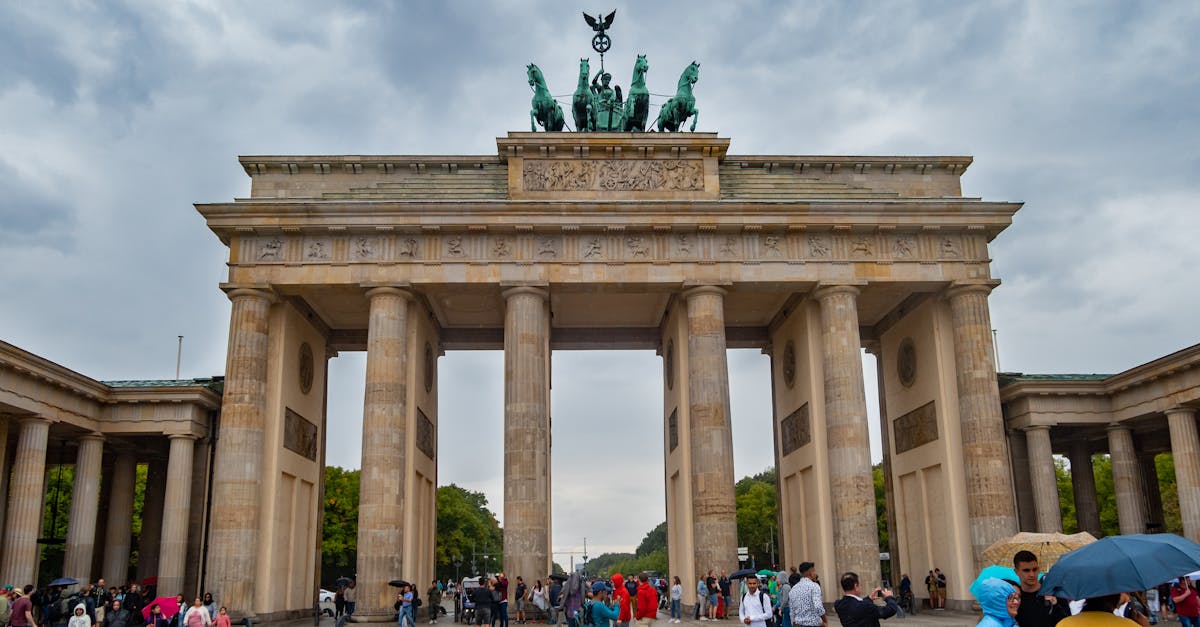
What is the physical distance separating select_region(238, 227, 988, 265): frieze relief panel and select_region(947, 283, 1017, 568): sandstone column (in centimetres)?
180

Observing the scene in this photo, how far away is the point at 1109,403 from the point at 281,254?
99.0ft

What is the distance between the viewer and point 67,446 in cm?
3825

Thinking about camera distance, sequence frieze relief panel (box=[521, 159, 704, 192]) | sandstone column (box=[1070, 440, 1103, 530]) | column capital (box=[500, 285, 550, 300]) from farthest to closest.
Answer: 1. sandstone column (box=[1070, 440, 1103, 530])
2. frieze relief panel (box=[521, 159, 704, 192])
3. column capital (box=[500, 285, 550, 300])

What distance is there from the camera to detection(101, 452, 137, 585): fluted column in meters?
35.9

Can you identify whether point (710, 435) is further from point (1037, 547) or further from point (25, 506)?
→ point (25, 506)

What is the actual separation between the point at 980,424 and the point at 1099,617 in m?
27.7

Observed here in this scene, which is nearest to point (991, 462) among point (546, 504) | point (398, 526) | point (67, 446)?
point (546, 504)

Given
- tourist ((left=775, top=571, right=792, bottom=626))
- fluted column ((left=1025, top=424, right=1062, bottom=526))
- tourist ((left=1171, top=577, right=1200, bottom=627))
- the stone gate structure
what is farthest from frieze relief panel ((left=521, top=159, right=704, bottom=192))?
tourist ((left=1171, top=577, right=1200, bottom=627))

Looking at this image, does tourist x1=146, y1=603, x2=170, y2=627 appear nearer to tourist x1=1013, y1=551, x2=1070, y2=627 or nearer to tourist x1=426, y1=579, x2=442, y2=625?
tourist x1=426, y1=579, x2=442, y2=625

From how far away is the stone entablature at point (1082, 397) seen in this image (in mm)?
32875

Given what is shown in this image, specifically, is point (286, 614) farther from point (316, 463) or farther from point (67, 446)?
point (67, 446)

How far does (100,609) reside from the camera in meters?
27.2

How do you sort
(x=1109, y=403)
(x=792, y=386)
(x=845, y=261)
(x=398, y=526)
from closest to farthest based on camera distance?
(x=398, y=526) → (x=845, y=261) → (x=1109, y=403) → (x=792, y=386)

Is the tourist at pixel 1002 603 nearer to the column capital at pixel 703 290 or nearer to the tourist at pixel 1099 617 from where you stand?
the tourist at pixel 1099 617
